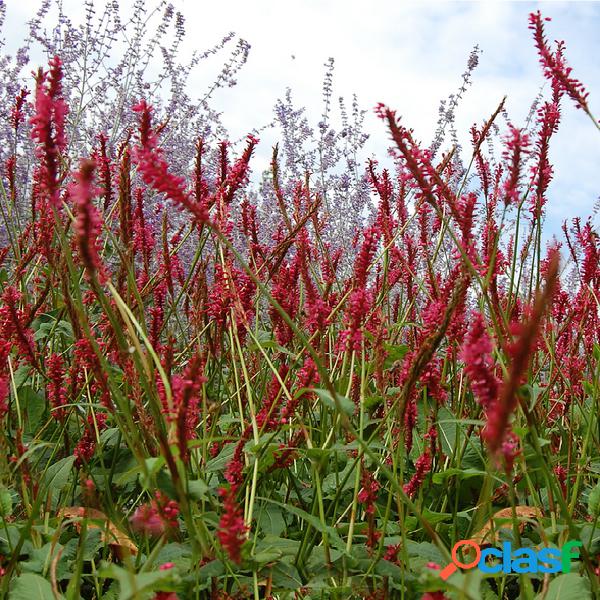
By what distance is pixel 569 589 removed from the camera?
0.93 meters

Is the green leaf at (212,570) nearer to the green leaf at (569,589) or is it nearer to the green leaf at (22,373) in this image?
the green leaf at (569,589)

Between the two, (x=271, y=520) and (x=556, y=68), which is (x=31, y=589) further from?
(x=556, y=68)

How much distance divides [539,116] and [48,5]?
17.5ft

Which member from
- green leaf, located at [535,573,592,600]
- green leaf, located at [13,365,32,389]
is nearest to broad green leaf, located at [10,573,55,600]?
green leaf, located at [535,573,592,600]

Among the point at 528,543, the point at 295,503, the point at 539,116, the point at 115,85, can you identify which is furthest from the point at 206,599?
the point at 115,85

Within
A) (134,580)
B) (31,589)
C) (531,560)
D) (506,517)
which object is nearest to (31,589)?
(31,589)

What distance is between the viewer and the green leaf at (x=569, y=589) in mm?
912

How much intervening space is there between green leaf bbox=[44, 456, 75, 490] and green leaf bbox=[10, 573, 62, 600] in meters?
0.44

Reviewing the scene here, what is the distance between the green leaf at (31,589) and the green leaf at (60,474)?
44cm

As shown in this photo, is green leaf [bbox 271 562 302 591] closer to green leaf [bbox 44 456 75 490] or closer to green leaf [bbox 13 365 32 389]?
green leaf [bbox 44 456 75 490]

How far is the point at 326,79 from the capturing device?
5.43 meters

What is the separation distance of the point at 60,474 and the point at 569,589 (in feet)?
3.17

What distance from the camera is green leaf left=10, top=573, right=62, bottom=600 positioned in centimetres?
89

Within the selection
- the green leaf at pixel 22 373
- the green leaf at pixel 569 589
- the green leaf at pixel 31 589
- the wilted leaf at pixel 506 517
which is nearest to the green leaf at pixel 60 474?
the green leaf at pixel 22 373
